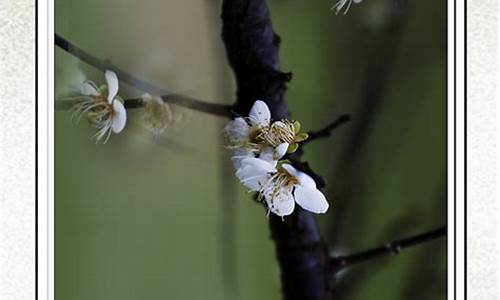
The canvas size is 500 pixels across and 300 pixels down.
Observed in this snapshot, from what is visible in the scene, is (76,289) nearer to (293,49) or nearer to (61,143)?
(61,143)

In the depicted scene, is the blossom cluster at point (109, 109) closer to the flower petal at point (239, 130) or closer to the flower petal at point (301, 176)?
the flower petal at point (239, 130)

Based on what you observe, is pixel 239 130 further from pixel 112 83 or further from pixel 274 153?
pixel 112 83

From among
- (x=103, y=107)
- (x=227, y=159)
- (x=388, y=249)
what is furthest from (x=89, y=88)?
(x=388, y=249)

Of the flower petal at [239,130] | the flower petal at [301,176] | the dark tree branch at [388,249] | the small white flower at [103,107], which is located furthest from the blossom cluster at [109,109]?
the dark tree branch at [388,249]

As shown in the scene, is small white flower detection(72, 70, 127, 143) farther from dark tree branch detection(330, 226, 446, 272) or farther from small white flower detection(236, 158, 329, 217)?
dark tree branch detection(330, 226, 446, 272)

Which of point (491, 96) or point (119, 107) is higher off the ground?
point (491, 96)

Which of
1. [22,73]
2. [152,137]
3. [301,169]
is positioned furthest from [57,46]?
[301,169]

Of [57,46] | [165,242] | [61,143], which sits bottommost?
[165,242]
